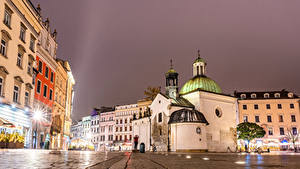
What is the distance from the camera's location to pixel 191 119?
135ft

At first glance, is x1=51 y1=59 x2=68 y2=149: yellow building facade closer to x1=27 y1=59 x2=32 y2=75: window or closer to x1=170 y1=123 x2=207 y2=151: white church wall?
x1=27 y1=59 x2=32 y2=75: window

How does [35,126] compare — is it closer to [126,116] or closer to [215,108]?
[215,108]

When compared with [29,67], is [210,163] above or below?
below

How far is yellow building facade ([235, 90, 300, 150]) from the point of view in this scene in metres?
61.3

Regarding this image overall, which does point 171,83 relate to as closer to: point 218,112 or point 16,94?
point 218,112

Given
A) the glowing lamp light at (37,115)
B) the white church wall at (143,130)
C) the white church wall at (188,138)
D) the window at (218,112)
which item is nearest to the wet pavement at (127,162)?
the glowing lamp light at (37,115)

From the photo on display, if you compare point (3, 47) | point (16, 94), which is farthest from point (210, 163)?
point (16, 94)

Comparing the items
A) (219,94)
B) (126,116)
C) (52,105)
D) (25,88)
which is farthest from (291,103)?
(25,88)

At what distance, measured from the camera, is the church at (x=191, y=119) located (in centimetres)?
4109

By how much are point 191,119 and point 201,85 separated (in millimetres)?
12198

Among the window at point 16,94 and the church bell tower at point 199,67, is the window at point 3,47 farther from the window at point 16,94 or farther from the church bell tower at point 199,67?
the church bell tower at point 199,67

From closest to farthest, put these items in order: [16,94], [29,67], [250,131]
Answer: [16,94] < [29,67] < [250,131]

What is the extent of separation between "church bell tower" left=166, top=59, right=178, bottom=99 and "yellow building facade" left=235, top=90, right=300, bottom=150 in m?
22.0

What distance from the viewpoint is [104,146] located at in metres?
84.4
